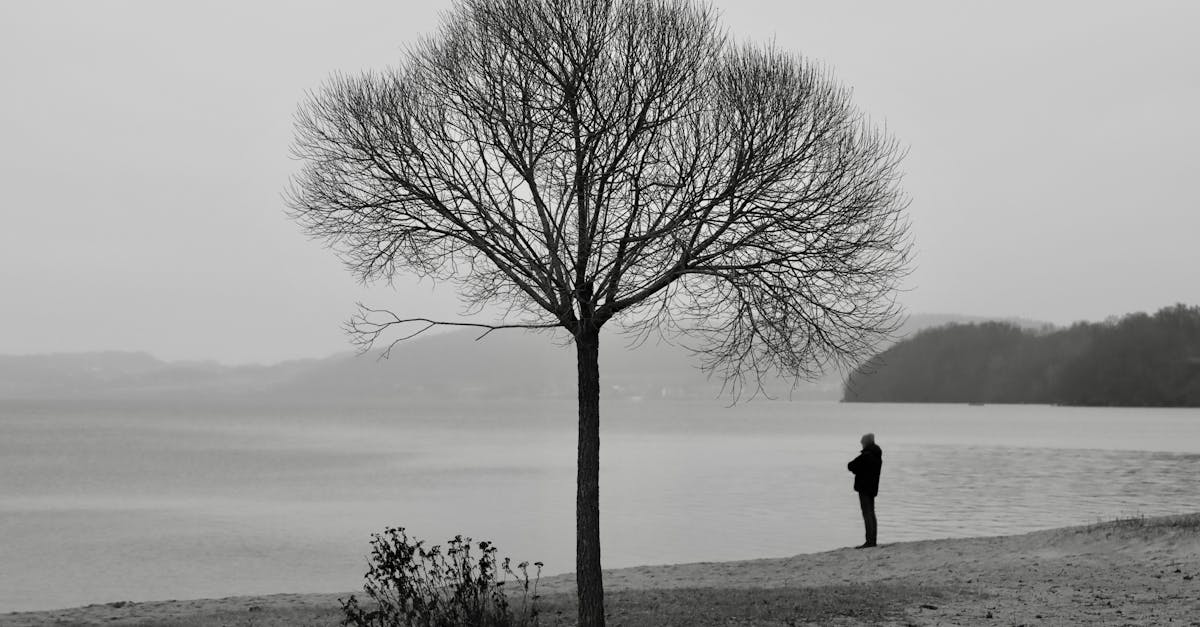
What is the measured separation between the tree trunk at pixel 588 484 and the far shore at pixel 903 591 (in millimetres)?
1184

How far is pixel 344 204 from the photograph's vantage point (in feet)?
37.6

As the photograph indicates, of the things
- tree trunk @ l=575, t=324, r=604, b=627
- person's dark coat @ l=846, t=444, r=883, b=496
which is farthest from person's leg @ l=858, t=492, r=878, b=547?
tree trunk @ l=575, t=324, r=604, b=627

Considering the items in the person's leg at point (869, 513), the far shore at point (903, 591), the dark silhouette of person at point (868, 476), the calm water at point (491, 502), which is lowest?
the calm water at point (491, 502)

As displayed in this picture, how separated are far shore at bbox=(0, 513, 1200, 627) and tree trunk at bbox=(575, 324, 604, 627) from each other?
1.18 m

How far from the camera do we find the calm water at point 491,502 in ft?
90.4

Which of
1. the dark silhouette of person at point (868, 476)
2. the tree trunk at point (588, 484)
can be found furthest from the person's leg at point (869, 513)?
the tree trunk at point (588, 484)

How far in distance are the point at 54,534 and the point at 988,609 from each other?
103 ft

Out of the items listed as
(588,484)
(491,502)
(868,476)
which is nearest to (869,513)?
(868,476)

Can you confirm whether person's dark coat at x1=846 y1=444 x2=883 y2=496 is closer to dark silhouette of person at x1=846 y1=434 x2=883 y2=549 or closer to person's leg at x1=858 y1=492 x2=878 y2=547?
dark silhouette of person at x1=846 y1=434 x2=883 y2=549

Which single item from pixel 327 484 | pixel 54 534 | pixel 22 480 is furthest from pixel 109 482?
pixel 54 534

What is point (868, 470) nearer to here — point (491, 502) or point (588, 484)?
point (588, 484)

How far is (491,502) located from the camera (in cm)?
4444

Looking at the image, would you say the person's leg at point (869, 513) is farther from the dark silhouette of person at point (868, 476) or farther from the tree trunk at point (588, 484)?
the tree trunk at point (588, 484)

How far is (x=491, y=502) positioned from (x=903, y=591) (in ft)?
105
